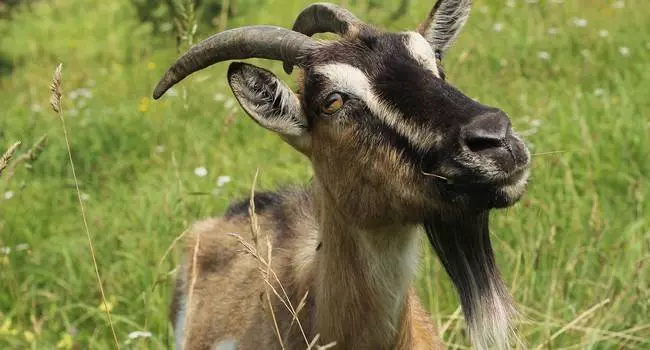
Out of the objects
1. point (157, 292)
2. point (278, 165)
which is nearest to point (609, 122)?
point (278, 165)

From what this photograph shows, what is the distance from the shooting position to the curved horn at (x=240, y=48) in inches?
133

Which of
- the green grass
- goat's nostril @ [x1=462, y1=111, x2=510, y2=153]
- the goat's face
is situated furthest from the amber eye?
the green grass

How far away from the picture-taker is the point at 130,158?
674 cm

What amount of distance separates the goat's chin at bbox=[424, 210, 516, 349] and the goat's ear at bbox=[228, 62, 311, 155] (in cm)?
58

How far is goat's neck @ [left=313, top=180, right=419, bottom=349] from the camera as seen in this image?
346 cm

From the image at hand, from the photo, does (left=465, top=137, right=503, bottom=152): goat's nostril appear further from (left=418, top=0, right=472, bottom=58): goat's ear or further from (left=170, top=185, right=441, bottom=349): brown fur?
(left=418, top=0, right=472, bottom=58): goat's ear

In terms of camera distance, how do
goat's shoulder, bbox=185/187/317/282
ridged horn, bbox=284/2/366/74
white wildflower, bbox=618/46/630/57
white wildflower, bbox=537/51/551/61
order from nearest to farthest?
ridged horn, bbox=284/2/366/74 < goat's shoulder, bbox=185/187/317/282 < white wildflower, bbox=618/46/630/57 < white wildflower, bbox=537/51/551/61

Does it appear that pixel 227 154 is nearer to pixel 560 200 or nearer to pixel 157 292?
pixel 157 292

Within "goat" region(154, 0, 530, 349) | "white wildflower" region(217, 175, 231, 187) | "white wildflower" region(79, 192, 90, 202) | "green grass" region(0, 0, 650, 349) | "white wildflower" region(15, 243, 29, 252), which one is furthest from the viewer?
"white wildflower" region(79, 192, 90, 202)

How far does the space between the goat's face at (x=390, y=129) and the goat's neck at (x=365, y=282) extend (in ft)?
0.48

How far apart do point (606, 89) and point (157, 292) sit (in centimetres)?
314

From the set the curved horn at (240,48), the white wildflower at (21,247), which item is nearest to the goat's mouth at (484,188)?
the curved horn at (240,48)

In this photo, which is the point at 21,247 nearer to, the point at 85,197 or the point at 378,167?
the point at 85,197

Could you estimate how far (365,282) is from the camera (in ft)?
11.4
